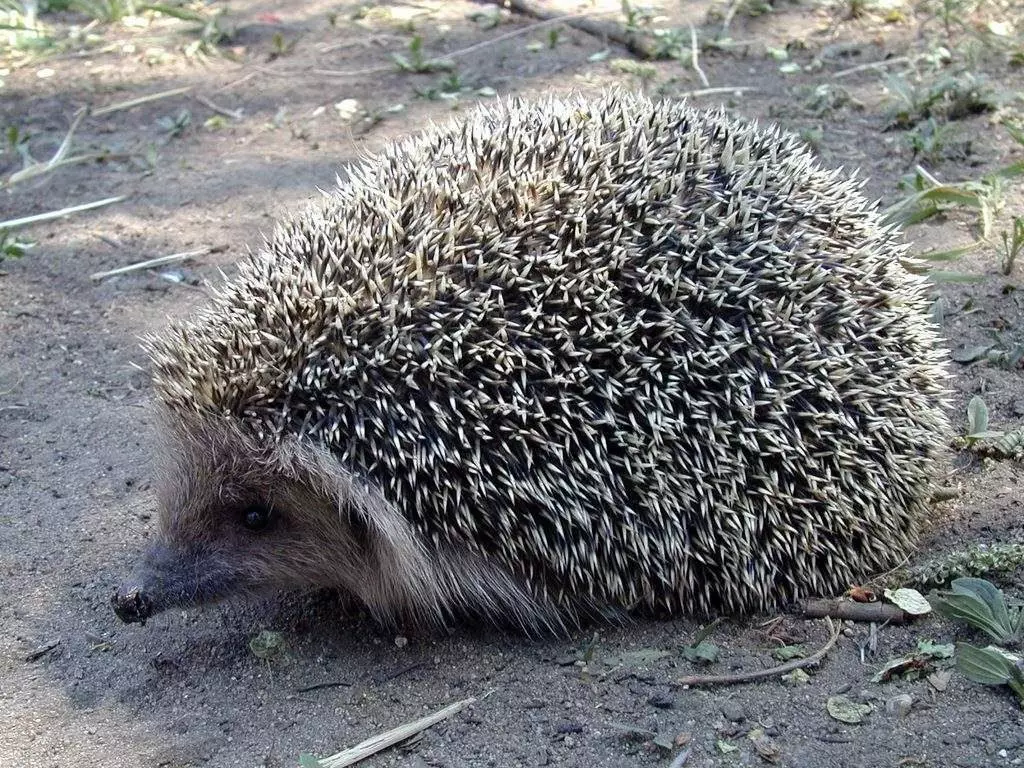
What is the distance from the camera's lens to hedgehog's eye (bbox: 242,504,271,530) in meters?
4.54

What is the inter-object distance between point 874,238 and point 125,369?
3.96m

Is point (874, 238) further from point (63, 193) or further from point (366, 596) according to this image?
point (63, 193)

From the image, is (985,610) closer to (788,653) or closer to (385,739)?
(788,653)

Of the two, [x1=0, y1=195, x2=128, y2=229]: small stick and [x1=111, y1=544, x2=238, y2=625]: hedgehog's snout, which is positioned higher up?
[x1=0, y1=195, x2=128, y2=229]: small stick

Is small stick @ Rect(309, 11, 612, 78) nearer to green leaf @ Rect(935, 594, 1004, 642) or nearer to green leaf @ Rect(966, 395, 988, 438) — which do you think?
green leaf @ Rect(966, 395, 988, 438)

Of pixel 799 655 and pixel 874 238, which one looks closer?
pixel 799 655

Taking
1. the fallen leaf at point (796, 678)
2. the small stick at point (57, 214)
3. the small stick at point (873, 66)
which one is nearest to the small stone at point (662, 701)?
the fallen leaf at point (796, 678)

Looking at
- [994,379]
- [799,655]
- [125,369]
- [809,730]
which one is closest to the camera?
[809,730]

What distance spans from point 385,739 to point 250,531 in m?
1.03

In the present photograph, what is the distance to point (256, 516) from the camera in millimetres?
4551

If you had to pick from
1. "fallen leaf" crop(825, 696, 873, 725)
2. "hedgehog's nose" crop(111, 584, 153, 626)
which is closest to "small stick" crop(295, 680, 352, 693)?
"hedgehog's nose" crop(111, 584, 153, 626)

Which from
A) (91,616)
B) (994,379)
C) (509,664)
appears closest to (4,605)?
(91,616)

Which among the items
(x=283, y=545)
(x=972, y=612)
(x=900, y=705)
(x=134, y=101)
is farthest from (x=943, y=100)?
(x=134, y=101)

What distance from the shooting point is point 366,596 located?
15.4 feet
